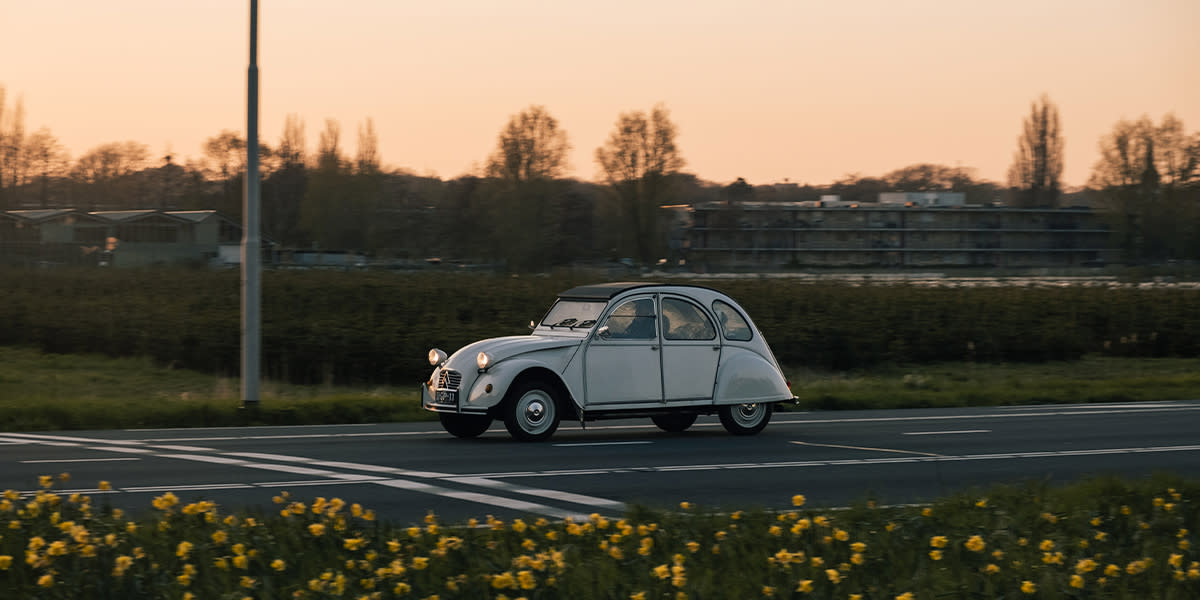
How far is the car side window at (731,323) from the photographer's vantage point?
16594 millimetres

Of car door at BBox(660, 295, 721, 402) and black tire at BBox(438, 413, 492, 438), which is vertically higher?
car door at BBox(660, 295, 721, 402)

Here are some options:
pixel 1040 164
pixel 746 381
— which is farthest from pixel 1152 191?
pixel 746 381

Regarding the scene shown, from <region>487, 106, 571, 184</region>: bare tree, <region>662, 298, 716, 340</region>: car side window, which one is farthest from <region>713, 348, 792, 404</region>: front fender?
<region>487, 106, 571, 184</region>: bare tree

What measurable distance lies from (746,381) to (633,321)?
64.2 inches

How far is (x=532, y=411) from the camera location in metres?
15.3

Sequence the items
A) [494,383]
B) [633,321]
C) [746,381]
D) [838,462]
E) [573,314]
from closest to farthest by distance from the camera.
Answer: [838,462] < [494,383] < [633,321] < [573,314] < [746,381]

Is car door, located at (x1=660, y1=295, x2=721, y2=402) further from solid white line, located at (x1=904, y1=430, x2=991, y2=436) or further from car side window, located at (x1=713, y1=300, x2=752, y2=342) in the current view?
solid white line, located at (x1=904, y1=430, x2=991, y2=436)

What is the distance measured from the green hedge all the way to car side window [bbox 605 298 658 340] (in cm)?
1338

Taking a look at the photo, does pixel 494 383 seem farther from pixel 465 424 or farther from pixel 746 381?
pixel 746 381

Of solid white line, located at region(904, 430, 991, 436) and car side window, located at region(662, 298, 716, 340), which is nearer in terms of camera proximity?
car side window, located at region(662, 298, 716, 340)

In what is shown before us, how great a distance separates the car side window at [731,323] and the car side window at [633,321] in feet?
3.22

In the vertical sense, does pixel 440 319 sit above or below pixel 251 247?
below

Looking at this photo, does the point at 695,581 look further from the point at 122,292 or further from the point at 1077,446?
the point at 122,292

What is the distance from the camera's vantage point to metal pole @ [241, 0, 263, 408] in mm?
18844
